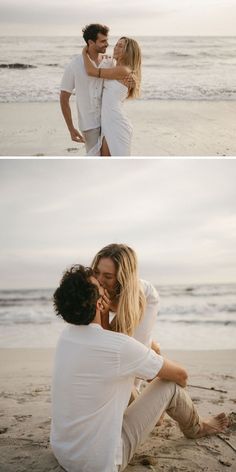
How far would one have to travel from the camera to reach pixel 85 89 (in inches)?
144

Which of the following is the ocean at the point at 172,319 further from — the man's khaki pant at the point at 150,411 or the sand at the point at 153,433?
the man's khaki pant at the point at 150,411

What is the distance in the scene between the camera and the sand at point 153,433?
233cm

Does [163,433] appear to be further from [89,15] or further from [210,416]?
[89,15]

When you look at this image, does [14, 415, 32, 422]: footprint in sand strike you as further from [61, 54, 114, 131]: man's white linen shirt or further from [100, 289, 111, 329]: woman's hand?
[61, 54, 114, 131]: man's white linen shirt

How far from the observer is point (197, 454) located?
240cm

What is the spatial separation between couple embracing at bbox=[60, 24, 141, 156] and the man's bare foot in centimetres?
166

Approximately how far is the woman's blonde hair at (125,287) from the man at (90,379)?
196 millimetres

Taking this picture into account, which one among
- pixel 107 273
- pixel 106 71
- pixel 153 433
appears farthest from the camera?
pixel 106 71

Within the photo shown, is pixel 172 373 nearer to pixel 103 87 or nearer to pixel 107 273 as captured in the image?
pixel 107 273

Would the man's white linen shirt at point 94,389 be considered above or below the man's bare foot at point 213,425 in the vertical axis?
above

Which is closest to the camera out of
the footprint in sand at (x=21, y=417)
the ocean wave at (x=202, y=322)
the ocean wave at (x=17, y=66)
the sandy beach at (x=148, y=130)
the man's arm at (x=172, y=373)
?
the man's arm at (x=172, y=373)

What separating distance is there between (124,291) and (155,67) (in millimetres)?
10809

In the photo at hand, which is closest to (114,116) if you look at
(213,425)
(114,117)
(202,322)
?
(114,117)

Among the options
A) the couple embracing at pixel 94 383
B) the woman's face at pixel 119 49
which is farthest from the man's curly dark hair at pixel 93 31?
the couple embracing at pixel 94 383
